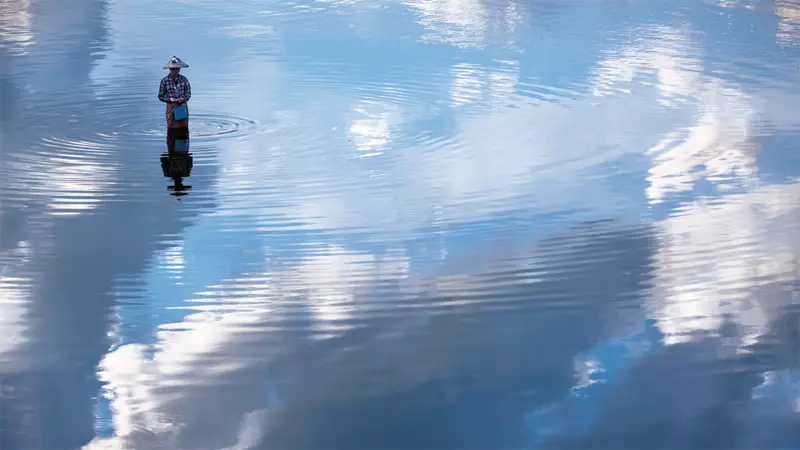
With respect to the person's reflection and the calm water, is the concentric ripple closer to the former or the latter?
the calm water

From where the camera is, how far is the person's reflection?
49.3ft

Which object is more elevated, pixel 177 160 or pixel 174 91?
pixel 174 91

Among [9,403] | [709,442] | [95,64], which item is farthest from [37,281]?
[95,64]

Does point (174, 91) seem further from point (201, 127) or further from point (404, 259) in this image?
point (404, 259)

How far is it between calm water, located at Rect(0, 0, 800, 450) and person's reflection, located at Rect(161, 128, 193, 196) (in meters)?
0.15

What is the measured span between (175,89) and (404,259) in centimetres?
629

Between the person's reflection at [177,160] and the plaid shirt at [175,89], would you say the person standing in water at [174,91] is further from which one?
the person's reflection at [177,160]

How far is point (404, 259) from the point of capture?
475 inches

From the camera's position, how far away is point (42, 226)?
43.3 feet

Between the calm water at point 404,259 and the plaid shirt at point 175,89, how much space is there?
61 centimetres

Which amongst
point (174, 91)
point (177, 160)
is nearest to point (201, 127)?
point (174, 91)

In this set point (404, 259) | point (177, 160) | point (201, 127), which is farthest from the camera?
point (201, 127)

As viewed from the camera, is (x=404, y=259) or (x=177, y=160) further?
(x=177, y=160)

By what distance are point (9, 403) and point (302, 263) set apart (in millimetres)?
3713
